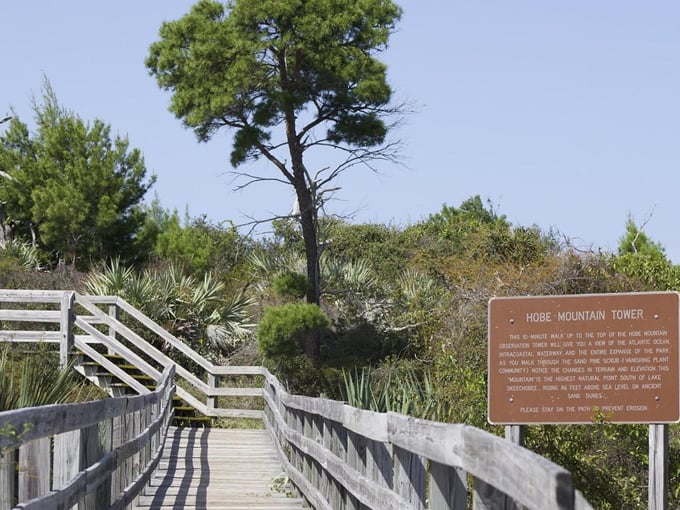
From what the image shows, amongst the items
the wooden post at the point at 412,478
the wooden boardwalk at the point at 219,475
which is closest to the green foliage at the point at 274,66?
the wooden boardwalk at the point at 219,475

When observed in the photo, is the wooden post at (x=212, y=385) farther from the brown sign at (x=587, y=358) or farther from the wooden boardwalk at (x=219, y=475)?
the brown sign at (x=587, y=358)

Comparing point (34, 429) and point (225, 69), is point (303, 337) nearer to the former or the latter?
point (225, 69)

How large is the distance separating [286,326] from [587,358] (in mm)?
15260

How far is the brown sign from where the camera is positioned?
26.2ft

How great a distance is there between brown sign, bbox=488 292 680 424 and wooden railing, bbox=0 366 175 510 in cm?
275

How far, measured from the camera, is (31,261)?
106ft

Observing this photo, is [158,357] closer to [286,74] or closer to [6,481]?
[286,74]

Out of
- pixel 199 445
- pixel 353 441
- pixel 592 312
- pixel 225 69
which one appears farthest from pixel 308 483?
pixel 225 69

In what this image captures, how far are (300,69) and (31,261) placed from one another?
1080 cm

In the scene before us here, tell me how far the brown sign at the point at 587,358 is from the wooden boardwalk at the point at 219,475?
3.53m

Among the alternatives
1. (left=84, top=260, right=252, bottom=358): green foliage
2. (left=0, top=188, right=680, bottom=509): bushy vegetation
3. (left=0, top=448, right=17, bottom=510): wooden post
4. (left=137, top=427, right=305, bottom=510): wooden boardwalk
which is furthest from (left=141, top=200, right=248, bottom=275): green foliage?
(left=0, top=448, right=17, bottom=510): wooden post

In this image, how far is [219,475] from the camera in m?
13.7

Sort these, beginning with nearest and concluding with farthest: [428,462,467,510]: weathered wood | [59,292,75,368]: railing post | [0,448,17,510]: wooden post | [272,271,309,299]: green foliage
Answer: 1. [0,448,17,510]: wooden post
2. [428,462,467,510]: weathered wood
3. [59,292,75,368]: railing post
4. [272,271,309,299]: green foliage

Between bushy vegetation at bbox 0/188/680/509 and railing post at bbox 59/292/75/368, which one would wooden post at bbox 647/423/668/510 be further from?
railing post at bbox 59/292/75/368
